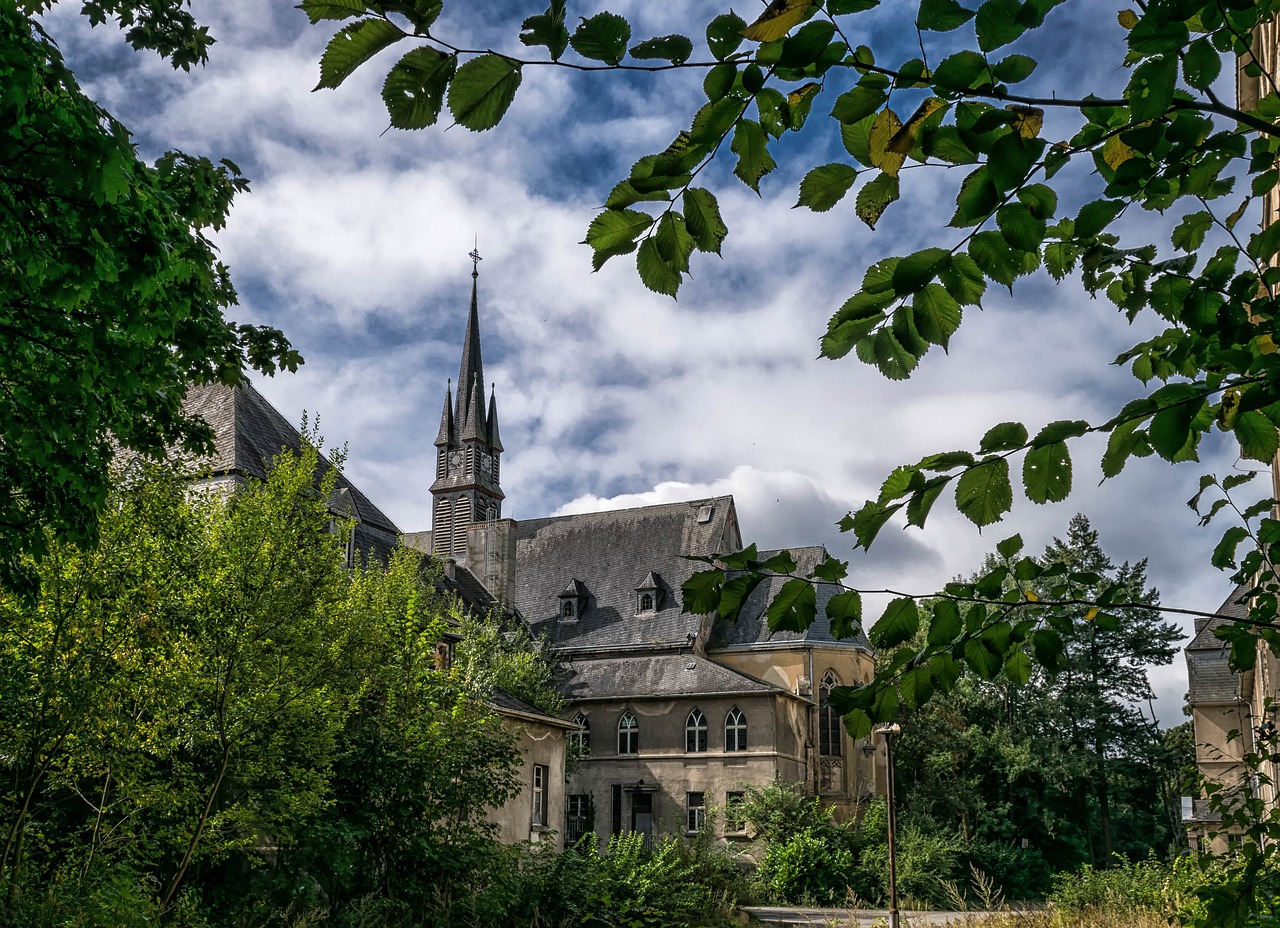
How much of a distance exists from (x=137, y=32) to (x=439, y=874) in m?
12.7

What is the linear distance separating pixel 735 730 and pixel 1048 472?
36893mm

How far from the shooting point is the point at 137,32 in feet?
32.5

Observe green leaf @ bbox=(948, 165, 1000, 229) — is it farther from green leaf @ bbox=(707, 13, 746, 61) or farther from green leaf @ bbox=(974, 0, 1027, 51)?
green leaf @ bbox=(707, 13, 746, 61)

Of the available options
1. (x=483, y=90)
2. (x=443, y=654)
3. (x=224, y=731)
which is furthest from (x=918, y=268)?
(x=443, y=654)

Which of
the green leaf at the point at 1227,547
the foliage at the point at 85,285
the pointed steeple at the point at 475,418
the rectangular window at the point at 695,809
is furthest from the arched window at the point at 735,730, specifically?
the green leaf at the point at 1227,547

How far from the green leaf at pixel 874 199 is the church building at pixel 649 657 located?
32064 millimetres

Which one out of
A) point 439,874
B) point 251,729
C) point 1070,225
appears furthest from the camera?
point 439,874

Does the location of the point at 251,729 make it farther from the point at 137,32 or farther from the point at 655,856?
the point at 655,856

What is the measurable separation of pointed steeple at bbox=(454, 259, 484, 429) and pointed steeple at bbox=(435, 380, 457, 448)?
37 centimetres

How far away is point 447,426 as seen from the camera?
49031mm

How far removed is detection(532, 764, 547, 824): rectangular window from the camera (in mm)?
27594

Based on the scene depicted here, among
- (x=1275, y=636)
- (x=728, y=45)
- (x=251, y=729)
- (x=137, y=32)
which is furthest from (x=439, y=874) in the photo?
(x=728, y=45)

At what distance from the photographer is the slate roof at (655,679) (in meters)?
37.8

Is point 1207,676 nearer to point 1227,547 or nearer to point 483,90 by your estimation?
point 1227,547
